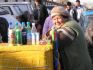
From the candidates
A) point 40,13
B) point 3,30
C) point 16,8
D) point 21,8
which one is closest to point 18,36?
point 3,30

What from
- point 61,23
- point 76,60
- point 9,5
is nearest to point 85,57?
point 76,60

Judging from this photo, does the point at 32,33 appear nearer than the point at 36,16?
Yes

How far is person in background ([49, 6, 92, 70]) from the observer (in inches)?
265

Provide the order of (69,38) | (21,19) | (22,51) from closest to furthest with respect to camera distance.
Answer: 1. (22,51)
2. (69,38)
3. (21,19)

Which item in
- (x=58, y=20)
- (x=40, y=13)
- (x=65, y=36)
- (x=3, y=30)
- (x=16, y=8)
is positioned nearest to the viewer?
(x=65, y=36)

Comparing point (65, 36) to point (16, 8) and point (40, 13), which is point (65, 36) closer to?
point (40, 13)

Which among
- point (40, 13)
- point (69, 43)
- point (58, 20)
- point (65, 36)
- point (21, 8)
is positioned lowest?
point (21, 8)

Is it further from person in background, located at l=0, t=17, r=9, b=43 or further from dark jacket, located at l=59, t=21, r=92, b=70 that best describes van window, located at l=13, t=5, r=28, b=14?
dark jacket, located at l=59, t=21, r=92, b=70

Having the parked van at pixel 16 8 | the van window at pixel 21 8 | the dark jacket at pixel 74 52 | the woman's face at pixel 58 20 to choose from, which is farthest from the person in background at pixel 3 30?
the van window at pixel 21 8

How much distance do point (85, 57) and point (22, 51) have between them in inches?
46.4

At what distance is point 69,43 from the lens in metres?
6.74

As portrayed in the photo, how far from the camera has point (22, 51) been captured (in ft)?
20.2

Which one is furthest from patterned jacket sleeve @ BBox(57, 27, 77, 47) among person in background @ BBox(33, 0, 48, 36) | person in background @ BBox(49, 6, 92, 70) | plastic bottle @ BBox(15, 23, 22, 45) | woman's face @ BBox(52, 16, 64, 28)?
person in background @ BBox(33, 0, 48, 36)

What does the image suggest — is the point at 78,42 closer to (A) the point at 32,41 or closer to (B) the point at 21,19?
(A) the point at 32,41
